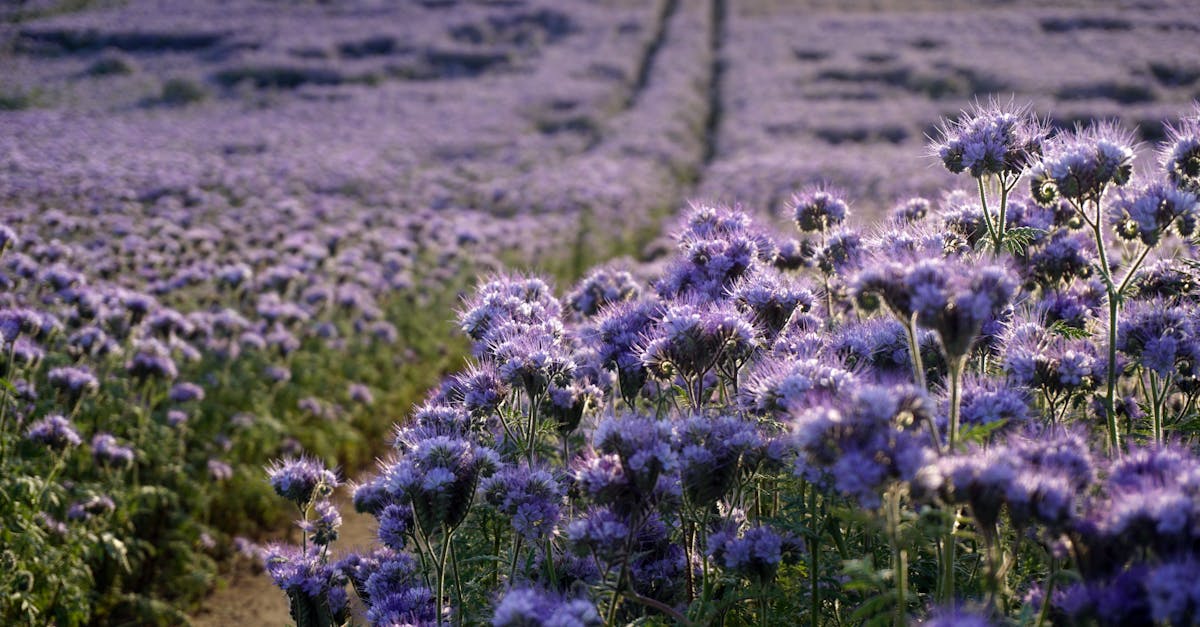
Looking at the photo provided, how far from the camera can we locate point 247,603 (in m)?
6.61

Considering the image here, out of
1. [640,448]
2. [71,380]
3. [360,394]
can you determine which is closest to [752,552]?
[640,448]

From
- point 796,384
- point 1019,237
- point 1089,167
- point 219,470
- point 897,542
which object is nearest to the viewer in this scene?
point 897,542

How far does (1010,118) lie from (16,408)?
5840mm

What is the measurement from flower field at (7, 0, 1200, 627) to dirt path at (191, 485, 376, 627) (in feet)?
0.11

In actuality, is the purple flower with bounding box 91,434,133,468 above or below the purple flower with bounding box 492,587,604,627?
below

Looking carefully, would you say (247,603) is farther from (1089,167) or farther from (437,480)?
(1089,167)

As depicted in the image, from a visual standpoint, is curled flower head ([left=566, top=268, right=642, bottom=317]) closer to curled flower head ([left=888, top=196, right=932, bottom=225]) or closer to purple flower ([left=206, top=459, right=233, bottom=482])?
curled flower head ([left=888, top=196, right=932, bottom=225])

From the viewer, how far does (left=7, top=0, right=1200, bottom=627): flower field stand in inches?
95.0

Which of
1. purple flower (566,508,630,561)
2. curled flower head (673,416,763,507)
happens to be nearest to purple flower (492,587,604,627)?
purple flower (566,508,630,561)

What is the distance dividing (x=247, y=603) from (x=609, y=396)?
3.81 metres

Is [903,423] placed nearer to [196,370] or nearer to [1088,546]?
[1088,546]

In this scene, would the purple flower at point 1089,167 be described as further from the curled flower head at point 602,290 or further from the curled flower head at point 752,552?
the curled flower head at point 602,290

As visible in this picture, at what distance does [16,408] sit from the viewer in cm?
571

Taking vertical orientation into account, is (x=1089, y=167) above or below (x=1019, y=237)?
above
